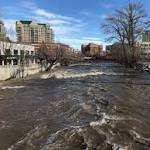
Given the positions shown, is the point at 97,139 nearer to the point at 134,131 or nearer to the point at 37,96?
the point at 134,131

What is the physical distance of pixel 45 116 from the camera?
18125mm

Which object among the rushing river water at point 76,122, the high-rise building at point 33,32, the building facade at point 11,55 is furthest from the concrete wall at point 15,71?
the high-rise building at point 33,32

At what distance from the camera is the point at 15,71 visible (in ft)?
145

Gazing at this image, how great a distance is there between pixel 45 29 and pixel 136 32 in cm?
11801

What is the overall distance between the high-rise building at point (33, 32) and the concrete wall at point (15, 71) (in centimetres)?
10826

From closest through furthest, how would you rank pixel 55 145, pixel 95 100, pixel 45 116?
pixel 55 145 → pixel 45 116 → pixel 95 100

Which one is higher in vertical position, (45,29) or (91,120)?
(45,29)

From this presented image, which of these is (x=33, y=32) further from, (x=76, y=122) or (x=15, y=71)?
(x=76, y=122)

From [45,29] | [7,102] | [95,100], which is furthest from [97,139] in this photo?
[45,29]

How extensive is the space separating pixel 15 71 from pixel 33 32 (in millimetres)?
127312

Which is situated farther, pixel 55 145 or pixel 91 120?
pixel 91 120

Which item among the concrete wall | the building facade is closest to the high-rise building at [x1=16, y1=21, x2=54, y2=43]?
the building facade

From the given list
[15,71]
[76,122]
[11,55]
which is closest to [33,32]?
[11,55]

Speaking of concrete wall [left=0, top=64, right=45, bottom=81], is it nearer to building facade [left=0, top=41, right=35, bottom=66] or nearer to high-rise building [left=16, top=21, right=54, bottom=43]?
building facade [left=0, top=41, right=35, bottom=66]
